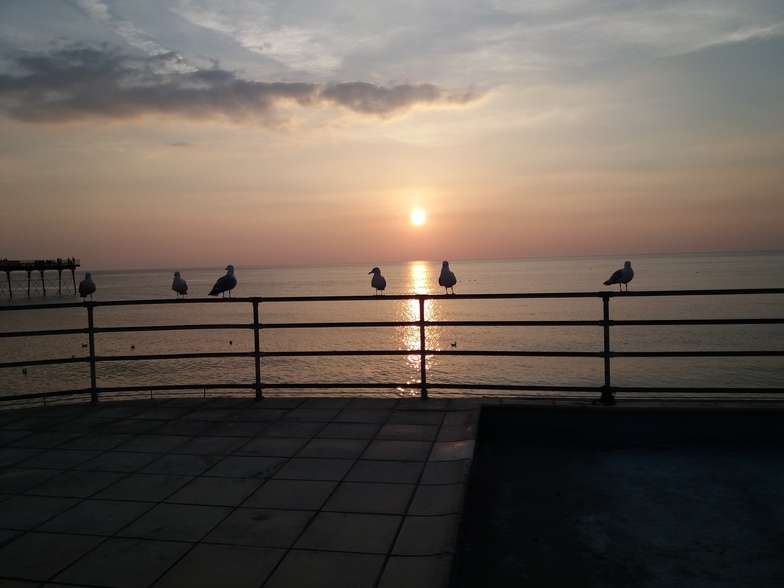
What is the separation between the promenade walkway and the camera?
3.15 meters

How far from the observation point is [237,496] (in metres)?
4.05

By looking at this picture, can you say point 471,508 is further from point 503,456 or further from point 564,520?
point 503,456

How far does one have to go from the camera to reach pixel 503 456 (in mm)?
5176

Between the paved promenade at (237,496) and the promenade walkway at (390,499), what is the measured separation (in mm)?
15

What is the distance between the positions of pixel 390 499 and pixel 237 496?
1.04 meters

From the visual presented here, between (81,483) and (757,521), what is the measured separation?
4.59 metres

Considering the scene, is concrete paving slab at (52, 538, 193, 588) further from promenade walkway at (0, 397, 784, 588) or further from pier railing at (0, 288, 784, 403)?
pier railing at (0, 288, 784, 403)

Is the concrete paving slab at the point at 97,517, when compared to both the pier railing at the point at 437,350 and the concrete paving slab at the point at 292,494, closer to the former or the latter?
the concrete paving slab at the point at 292,494

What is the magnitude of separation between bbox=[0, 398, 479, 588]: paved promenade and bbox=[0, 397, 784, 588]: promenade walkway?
2cm

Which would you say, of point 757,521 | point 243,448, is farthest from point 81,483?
point 757,521

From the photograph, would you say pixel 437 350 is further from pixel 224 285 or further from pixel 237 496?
pixel 224 285

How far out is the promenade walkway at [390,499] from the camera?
3150mm

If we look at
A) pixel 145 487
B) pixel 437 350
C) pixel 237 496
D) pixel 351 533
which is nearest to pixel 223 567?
pixel 351 533

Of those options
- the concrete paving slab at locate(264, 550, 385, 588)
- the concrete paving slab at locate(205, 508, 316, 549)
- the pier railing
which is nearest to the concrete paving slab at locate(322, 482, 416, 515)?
the concrete paving slab at locate(205, 508, 316, 549)
